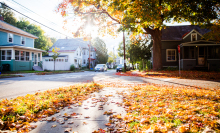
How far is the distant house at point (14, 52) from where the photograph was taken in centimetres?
2488

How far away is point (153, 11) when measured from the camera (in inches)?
465

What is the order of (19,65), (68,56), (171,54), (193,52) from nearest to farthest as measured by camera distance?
(19,65) < (193,52) < (171,54) < (68,56)

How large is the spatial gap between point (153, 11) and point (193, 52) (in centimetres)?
1875

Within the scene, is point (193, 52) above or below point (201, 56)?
above

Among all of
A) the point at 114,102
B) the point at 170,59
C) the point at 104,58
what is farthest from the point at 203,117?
the point at 104,58

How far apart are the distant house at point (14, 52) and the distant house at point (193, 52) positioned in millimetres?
24357

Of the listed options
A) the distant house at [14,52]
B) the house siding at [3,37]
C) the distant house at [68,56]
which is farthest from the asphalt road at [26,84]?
the distant house at [68,56]

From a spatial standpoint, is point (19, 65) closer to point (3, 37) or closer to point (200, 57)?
point (3, 37)

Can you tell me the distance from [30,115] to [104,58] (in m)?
60.0

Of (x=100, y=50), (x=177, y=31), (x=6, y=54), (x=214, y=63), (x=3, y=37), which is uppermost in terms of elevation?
(x=177, y=31)

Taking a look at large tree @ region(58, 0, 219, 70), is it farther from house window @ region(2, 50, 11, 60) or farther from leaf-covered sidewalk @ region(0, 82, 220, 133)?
house window @ region(2, 50, 11, 60)

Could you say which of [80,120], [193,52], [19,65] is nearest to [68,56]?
[19,65]

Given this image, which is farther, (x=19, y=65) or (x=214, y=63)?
(x=19, y=65)

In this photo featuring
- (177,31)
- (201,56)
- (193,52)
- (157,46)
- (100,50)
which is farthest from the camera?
(100,50)
